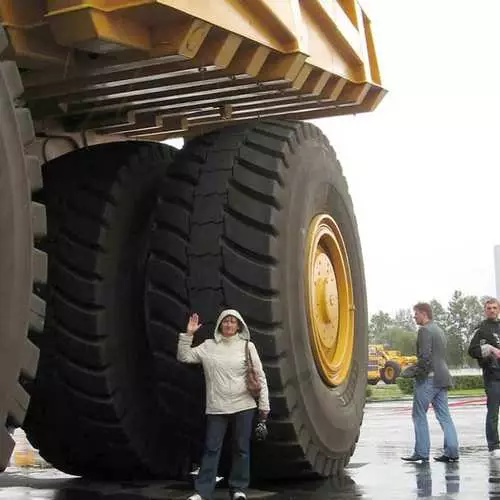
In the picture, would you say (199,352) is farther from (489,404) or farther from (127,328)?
(489,404)

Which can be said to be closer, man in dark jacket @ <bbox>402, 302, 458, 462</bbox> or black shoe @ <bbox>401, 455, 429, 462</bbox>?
black shoe @ <bbox>401, 455, 429, 462</bbox>

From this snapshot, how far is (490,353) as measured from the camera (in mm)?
9898

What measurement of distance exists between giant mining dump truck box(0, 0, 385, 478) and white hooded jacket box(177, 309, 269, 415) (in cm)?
10

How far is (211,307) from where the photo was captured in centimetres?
587

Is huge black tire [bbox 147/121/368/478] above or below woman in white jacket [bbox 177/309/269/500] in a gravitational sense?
above

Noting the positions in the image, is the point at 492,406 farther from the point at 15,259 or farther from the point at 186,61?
the point at 15,259

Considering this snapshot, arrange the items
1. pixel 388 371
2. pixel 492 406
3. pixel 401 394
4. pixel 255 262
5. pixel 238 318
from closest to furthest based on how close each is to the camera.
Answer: pixel 238 318 → pixel 255 262 → pixel 492 406 → pixel 401 394 → pixel 388 371

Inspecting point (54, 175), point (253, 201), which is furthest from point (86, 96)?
point (253, 201)

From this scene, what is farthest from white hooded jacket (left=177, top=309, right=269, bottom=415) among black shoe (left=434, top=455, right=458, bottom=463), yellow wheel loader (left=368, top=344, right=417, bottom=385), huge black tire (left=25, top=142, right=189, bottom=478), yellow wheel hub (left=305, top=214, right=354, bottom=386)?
yellow wheel loader (left=368, top=344, right=417, bottom=385)

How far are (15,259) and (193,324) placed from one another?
2.04m

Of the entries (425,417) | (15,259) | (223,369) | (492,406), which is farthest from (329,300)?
(492,406)

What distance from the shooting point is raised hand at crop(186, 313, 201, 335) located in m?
5.82

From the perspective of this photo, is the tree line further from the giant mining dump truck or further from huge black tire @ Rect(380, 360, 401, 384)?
the giant mining dump truck

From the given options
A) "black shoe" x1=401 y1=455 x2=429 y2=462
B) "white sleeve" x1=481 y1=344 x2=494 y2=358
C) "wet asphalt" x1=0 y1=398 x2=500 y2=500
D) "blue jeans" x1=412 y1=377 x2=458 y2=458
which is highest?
"white sleeve" x1=481 y1=344 x2=494 y2=358
